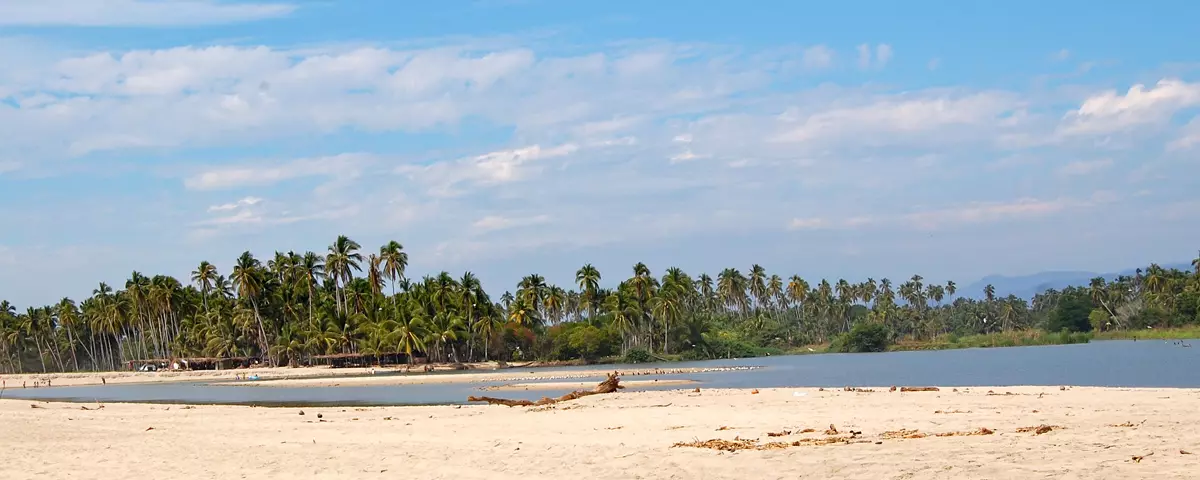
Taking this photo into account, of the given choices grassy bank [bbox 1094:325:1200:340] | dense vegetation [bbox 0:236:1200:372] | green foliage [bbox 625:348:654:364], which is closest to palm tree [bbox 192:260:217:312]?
dense vegetation [bbox 0:236:1200:372]

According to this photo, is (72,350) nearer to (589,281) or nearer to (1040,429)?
(589,281)

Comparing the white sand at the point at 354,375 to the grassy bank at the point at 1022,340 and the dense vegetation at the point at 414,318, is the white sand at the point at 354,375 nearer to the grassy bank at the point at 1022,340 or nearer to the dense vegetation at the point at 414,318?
the dense vegetation at the point at 414,318

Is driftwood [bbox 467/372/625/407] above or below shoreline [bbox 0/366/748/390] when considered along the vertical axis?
above

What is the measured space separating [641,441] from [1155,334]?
5329 inches

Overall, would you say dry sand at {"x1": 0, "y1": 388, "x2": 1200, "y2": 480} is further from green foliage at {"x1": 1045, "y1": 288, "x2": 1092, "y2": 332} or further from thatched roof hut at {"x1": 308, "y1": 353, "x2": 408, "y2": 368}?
green foliage at {"x1": 1045, "y1": 288, "x2": 1092, "y2": 332}

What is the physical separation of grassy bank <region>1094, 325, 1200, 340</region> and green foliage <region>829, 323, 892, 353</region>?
30825 mm

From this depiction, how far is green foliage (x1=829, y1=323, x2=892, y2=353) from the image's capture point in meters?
137

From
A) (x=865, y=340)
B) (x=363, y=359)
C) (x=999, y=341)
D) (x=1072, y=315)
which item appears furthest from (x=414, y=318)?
(x=1072, y=315)

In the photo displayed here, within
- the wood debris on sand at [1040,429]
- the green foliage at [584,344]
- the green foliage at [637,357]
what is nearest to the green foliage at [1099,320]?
the green foliage at [584,344]

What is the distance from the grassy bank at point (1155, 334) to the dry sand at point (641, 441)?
11438 centimetres

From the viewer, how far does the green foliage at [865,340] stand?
13700 cm

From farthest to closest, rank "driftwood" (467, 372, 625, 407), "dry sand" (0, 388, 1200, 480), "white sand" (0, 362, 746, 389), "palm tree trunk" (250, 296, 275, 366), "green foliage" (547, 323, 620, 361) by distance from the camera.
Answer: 1. "palm tree trunk" (250, 296, 275, 366)
2. "green foliage" (547, 323, 620, 361)
3. "white sand" (0, 362, 746, 389)
4. "driftwood" (467, 372, 625, 407)
5. "dry sand" (0, 388, 1200, 480)

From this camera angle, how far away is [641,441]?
19.7 metres

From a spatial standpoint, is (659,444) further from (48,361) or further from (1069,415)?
(48,361)
